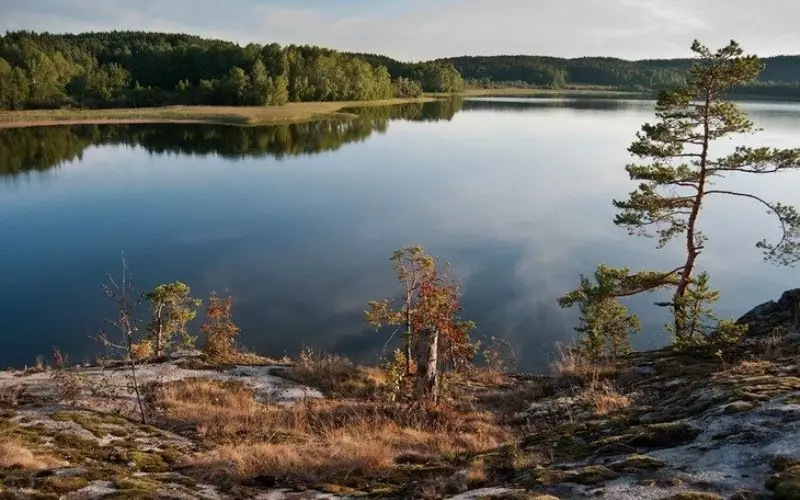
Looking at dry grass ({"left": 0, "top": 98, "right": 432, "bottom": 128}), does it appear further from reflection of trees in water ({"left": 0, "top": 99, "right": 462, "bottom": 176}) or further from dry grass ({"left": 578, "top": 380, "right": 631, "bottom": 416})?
dry grass ({"left": 578, "top": 380, "right": 631, "bottom": 416})

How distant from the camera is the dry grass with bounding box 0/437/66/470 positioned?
5887 millimetres

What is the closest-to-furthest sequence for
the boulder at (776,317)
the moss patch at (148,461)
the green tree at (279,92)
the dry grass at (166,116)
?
the moss patch at (148,461) → the boulder at (776,317) → the dry grass at (166,116) → the green tree at (279,92)

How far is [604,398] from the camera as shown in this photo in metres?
9.73

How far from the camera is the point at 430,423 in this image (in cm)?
1053

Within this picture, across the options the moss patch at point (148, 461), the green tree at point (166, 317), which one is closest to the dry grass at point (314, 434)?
the moss patch at point (148, 461)

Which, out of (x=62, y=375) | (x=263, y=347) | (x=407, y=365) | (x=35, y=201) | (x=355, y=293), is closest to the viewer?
(x=62, y=375)

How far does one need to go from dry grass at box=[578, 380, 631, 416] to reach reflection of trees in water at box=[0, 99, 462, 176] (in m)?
63.7

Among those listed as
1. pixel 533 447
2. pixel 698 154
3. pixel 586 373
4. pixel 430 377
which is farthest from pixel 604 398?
pixel 698 154

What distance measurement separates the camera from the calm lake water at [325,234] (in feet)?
82.7

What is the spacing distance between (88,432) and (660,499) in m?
6.75

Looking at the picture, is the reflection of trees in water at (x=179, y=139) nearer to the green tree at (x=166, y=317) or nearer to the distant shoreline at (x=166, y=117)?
the distant shoreline at (x=166, y=117)

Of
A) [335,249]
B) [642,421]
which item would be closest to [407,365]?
[642,421]

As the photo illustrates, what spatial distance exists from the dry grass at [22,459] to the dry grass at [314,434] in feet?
5.00

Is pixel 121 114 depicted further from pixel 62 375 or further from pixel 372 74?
pixel 62 375
